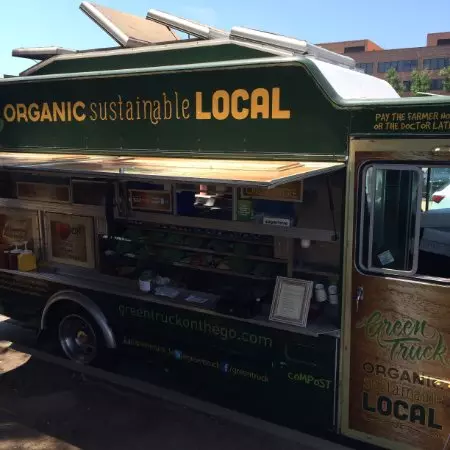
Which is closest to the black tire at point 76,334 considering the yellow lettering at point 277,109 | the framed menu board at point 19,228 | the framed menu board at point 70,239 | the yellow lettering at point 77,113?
the framed menu board at point 70,239

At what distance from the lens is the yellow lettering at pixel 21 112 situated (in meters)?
5.68

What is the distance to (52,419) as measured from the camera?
4.64 m

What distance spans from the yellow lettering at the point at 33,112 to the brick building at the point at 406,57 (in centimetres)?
6224

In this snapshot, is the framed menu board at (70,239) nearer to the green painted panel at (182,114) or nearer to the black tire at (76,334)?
the black tire at (76,334)

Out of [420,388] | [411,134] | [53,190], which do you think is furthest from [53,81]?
[420,388]

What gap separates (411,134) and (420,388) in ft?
6.08

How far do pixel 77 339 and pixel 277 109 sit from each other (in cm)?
357

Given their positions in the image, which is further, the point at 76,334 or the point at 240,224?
the point at 76,334

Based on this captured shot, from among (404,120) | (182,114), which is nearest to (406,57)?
(182,114)

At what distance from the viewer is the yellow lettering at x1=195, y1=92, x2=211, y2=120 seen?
4.38m

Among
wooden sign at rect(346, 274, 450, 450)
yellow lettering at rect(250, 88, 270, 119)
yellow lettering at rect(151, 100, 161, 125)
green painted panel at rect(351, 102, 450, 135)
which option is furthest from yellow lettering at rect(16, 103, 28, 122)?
wooden sign at rect(346, 274, 450, 450)

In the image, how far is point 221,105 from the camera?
4270 mm

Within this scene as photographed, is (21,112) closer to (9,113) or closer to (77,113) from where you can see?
(9,113)

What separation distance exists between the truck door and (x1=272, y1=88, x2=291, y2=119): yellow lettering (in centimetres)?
62
